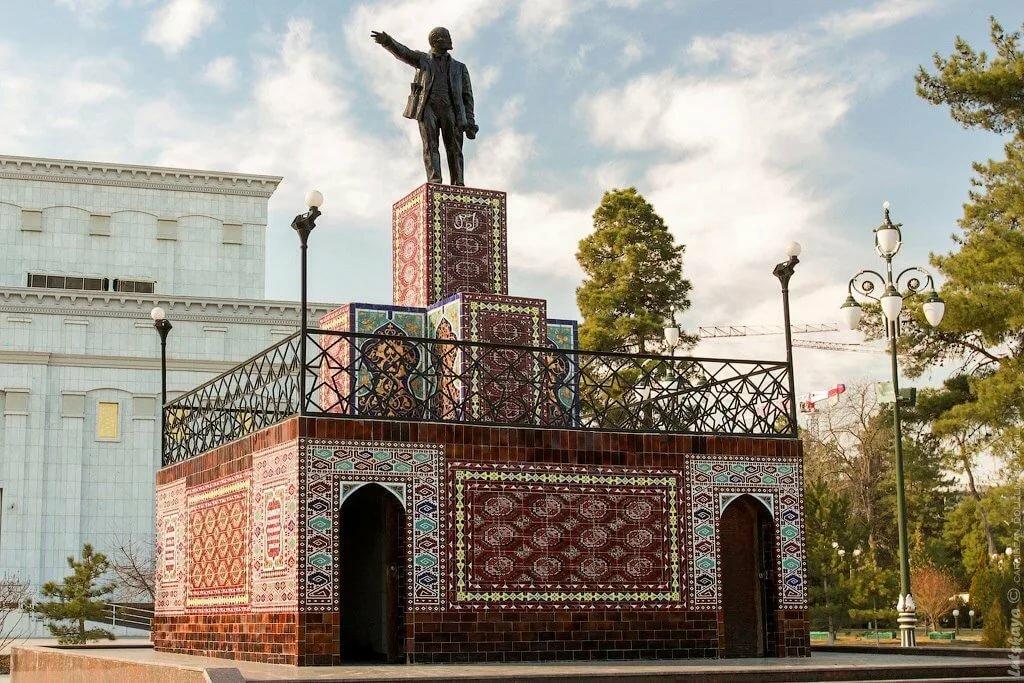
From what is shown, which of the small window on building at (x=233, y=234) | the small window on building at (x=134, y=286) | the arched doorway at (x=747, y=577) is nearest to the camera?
the arched doorway at (x=747, y=577)

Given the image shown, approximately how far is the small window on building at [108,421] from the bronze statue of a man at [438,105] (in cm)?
3182

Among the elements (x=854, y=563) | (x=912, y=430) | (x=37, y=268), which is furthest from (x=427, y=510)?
(x=37, y=268)

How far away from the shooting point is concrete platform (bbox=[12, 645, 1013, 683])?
34.9 feet

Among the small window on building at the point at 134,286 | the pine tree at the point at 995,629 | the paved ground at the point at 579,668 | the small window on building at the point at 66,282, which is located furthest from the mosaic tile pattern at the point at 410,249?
the small window on building at the point at 134,286

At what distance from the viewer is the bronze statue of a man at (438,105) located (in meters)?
15.9

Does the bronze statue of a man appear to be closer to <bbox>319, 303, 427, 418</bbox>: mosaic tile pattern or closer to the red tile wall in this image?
<bbox>319, 303, 427, 418</bbox>: mosaic tile pattern

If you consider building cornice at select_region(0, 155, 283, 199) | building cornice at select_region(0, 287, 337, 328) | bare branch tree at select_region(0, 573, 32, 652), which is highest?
building cornice at select_region(0, 155, 283, 199)

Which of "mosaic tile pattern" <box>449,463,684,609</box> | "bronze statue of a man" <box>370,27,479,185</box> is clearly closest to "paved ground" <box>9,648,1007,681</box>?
"mosaic tile pattern" <box>449,463,684,609</box>

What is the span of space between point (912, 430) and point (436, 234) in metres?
18.2

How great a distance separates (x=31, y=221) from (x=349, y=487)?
39.1 m

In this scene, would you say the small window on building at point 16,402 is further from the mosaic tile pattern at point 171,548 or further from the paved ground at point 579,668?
the paved ground at point 579,668

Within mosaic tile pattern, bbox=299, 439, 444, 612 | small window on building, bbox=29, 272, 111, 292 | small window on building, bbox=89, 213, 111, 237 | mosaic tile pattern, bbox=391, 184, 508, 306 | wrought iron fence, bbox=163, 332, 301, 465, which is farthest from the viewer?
small window on building, bbox=89, 213, 111, 237

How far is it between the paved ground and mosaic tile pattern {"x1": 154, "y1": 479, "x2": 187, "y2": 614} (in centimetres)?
150

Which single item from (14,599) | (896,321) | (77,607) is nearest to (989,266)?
(896,321)
